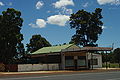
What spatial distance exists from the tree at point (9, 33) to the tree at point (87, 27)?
25.2m

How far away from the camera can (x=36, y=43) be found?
85188 millimetres

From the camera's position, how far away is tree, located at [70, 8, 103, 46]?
8075 centimetres

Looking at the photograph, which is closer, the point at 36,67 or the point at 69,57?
the point at 36,67

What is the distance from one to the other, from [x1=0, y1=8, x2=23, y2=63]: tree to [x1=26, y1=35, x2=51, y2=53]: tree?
2468 centimetres

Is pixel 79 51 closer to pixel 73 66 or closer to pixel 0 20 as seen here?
pixel 73 66

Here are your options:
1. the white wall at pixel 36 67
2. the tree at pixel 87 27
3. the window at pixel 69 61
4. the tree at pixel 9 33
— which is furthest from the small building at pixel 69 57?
the tree at pixel 87 27

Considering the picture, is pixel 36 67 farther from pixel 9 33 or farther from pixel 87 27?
pixel 87 27

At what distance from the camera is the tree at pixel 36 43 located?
85000 mm

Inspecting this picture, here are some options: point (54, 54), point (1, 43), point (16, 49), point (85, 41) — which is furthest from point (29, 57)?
point (85, 41)

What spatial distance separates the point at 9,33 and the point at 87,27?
29.8 m

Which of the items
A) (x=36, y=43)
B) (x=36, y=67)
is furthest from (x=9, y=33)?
(x=36, y=43)

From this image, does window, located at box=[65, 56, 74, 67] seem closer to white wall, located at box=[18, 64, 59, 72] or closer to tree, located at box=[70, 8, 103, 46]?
white wall, located at box=[18, 64, 59, 72]

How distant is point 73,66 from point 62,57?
314cm

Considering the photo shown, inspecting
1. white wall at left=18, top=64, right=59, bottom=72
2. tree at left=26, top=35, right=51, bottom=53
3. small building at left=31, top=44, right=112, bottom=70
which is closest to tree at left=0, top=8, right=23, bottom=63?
small building at left=31, top=44, right=112, bottom=70
